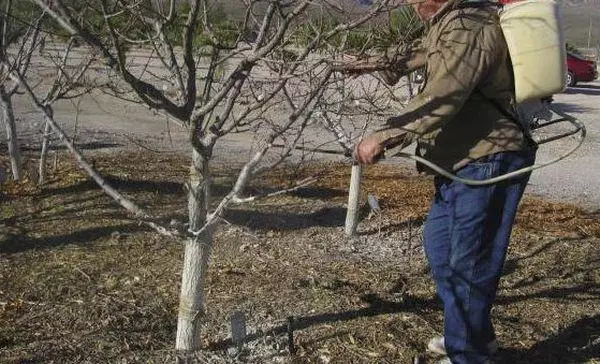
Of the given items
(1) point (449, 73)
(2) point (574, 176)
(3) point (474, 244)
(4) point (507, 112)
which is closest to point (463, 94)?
(1) point (449, 73)

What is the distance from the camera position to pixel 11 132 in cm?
611

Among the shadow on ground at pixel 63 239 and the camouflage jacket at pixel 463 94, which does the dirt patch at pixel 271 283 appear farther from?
the camouflage jacket at pixel 463 94

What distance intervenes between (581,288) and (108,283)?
9.14 ft

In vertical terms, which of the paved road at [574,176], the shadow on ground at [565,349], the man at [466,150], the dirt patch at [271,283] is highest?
the man at [466,150]

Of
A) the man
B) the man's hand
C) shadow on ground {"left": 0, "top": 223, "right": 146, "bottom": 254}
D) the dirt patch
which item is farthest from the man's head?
shadow on ground {"left": 0, "top": 223, "right": 146, "bottom": 254}

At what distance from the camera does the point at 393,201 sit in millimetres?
6266

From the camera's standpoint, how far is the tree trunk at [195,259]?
9.26 ft

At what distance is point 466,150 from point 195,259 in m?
1.19

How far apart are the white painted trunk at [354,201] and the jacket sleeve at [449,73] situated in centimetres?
221

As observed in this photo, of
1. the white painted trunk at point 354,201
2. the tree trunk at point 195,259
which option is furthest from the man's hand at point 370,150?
the white painted trunk at point 354,201

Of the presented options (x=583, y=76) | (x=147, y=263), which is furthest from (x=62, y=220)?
(x=583, y=76)

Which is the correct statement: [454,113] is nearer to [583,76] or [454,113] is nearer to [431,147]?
[431,147]

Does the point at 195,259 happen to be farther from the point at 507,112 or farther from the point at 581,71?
the point at 581,71

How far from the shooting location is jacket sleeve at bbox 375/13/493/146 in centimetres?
270
